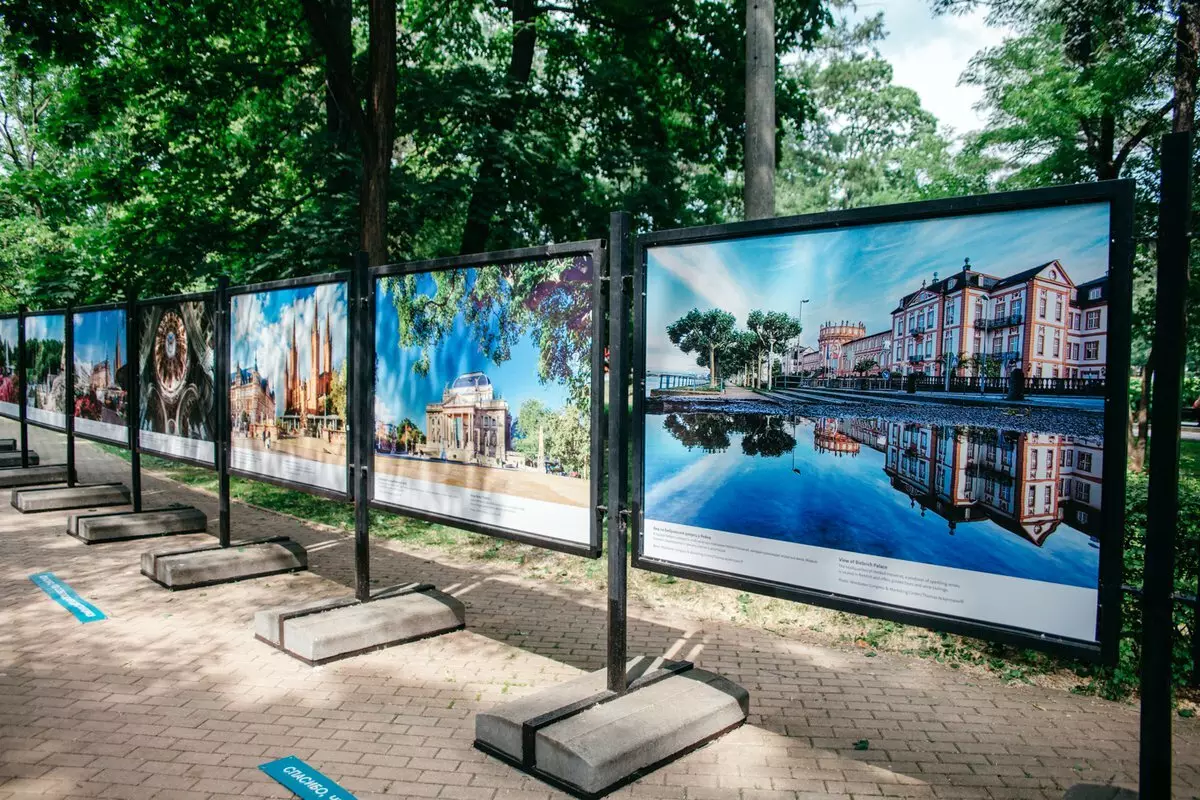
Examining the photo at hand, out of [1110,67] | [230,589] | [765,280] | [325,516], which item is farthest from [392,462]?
[1110,67]

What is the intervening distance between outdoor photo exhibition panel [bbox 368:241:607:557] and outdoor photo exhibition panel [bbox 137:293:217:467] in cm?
306

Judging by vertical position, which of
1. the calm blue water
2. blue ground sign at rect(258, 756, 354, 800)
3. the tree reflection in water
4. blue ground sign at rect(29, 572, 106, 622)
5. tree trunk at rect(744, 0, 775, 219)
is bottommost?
blue ground sign at rect(29, 572, 106, 622)

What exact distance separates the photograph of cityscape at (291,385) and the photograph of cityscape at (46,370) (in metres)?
5.51

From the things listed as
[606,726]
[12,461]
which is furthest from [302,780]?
[12,461]

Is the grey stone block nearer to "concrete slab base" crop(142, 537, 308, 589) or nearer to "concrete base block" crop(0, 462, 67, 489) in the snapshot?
"concrete slab base" crop(142, 537, 308, 589)

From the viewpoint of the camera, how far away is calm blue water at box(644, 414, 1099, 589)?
321 cm

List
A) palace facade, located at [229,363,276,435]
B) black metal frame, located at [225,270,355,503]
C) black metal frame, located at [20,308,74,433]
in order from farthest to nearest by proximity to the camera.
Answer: black metal frame, located at [20,308,74,433], palace facade, located at [229,363,276,435], black metal frame, located at [225,270,355,503]

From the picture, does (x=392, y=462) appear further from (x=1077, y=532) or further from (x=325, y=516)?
(x=325, y=516)

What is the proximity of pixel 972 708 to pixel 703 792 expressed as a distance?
2.02m

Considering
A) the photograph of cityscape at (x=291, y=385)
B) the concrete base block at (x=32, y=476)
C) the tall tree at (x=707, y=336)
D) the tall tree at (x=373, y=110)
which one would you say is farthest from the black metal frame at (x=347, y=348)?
the concrete base block at (x=32, y=476)

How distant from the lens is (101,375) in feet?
34.8

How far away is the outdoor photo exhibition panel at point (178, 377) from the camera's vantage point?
27.0ft

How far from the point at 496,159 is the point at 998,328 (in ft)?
39.9

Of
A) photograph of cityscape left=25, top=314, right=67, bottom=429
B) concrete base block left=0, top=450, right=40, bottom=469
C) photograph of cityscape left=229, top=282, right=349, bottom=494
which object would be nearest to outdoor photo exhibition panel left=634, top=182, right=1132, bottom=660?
photograph of cityscape left=229, top=282, right=349, bottom=494
